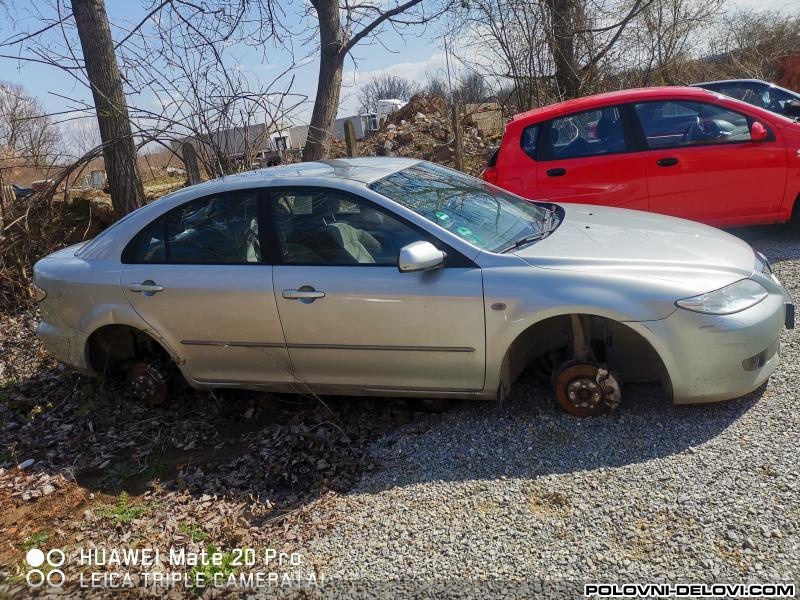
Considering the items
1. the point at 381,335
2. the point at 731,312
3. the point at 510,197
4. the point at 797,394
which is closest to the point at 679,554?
the point at 731,312

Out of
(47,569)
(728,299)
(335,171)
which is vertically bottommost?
(47,569)

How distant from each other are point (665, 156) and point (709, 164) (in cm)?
41

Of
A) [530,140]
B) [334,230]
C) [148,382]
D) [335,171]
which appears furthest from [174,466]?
[530,140]

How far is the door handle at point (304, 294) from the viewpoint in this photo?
3.82m

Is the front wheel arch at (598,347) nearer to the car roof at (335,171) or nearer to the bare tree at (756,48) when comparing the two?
the car roof at (335,171)

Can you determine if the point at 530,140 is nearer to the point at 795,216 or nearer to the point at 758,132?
the point at 758,132

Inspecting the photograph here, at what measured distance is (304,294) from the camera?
151 inches

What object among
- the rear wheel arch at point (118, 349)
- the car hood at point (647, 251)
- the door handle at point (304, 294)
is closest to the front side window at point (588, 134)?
the car hood at point (647, 251)

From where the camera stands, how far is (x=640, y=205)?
6.49 metres

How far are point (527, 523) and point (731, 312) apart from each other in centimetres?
154

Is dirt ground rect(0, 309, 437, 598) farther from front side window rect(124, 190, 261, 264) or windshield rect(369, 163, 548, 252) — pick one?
windshield rect(369, 163, 548, 252)

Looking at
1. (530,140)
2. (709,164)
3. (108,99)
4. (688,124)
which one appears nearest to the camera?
(709,164)

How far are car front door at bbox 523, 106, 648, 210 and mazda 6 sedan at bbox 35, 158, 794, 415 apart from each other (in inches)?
81.1

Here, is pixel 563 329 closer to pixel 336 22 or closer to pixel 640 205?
pixel 640 205
